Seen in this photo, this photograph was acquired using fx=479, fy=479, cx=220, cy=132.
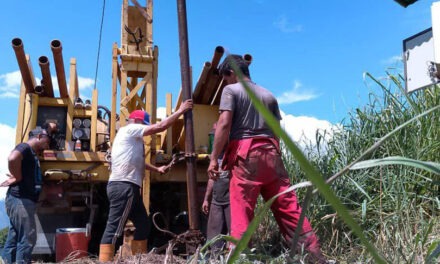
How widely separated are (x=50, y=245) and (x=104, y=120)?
1532mm

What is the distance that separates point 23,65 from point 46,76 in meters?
0.24

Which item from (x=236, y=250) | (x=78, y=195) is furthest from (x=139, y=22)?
(x=236, y=250)

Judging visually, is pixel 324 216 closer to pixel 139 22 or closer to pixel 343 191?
pixel 343 191

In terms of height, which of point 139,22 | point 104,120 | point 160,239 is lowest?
point 160,239

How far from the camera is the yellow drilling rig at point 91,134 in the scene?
4.76m

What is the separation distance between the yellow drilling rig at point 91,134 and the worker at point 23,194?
173 mm

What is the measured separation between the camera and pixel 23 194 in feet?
14.9

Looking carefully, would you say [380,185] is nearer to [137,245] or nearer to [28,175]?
[137,245]

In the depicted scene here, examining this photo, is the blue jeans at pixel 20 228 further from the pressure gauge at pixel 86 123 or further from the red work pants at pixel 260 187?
the red work pants at pixel 260 187

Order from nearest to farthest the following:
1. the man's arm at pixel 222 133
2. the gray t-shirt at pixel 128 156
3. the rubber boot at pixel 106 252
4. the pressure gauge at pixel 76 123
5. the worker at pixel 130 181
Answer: the man's arm at pixel 222 133, the rubber boot at pixel 106 252, the worker at pixel 130 181, the gray t-shirt at pixel 128 156, the pressure gauge at pixel 76 123

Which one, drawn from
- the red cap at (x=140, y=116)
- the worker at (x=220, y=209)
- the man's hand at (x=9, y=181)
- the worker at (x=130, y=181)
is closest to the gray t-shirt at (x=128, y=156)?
the worker at (x=130, y=181)

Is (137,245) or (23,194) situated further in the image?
(23,194)

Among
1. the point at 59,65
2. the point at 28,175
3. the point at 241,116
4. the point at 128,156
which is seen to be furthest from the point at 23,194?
the point at 241,116

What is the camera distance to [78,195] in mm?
4883
